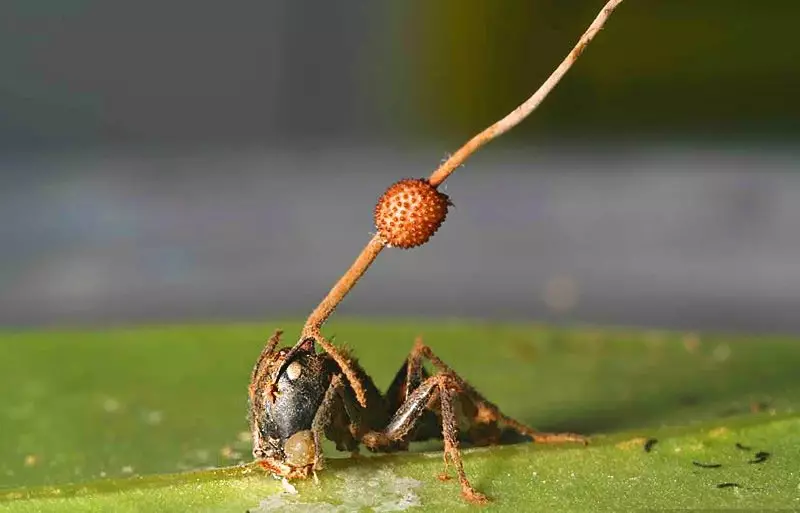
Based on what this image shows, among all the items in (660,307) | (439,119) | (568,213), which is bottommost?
(660,307)

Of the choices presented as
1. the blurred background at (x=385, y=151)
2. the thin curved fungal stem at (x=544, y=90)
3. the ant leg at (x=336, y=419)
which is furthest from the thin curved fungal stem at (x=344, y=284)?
the blurred background at (x=385, y=151)

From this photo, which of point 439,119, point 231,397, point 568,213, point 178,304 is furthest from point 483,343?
point 439,119

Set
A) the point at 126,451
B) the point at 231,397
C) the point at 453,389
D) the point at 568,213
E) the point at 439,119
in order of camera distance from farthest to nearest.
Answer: the point at 439,119
the point at 568,213
the point at 231,397
the point at 126,451
the point at 453,389

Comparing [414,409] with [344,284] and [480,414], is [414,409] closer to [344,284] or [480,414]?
[480,414]

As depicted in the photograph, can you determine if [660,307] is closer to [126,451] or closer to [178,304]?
[178,304]

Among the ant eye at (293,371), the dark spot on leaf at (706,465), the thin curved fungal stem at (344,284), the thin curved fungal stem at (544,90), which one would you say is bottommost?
the dark spot on leaf at (706,465)

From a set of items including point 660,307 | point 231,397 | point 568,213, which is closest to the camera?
point 231,397

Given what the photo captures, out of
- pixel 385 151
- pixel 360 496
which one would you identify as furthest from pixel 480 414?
pixel 385 151

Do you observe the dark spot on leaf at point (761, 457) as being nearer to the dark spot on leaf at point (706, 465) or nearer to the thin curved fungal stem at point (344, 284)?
the dark spot on leaf at point (706, 465)
